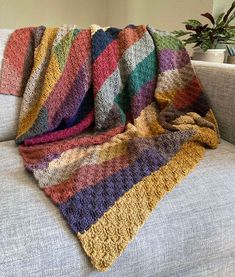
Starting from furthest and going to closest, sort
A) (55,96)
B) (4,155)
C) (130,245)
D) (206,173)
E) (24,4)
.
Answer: (24,4) → (55,96) → (4,155) → (206,173) → (130,245)

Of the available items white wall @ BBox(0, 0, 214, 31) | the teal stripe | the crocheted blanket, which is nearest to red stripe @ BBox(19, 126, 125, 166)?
the crocheted blanket

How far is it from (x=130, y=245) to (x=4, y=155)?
1.51 feet

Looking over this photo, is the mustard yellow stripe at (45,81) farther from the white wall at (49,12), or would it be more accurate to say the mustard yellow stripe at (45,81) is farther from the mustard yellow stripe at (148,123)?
the white wall at (49,12)

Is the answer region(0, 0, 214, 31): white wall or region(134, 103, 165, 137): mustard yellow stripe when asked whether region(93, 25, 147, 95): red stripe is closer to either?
region(134, 103, 165, 137): mustard yellow stripe

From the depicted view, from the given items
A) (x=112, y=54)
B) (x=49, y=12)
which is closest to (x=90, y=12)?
(x=49, y=12)

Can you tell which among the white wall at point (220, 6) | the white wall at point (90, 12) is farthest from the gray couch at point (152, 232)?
the white wall at point (90, 12)

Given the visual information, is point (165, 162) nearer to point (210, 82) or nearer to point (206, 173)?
point (206, 173)

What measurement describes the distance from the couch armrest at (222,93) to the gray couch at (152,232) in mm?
165

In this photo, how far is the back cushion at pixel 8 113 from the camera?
3.28 ft

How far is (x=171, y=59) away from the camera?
108cm

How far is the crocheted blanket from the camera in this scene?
75 cm

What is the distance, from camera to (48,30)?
3.48ft

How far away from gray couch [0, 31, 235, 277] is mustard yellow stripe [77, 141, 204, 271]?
0.02m

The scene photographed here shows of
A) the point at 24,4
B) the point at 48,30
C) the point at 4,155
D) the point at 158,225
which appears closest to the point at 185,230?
the point at 158,225
